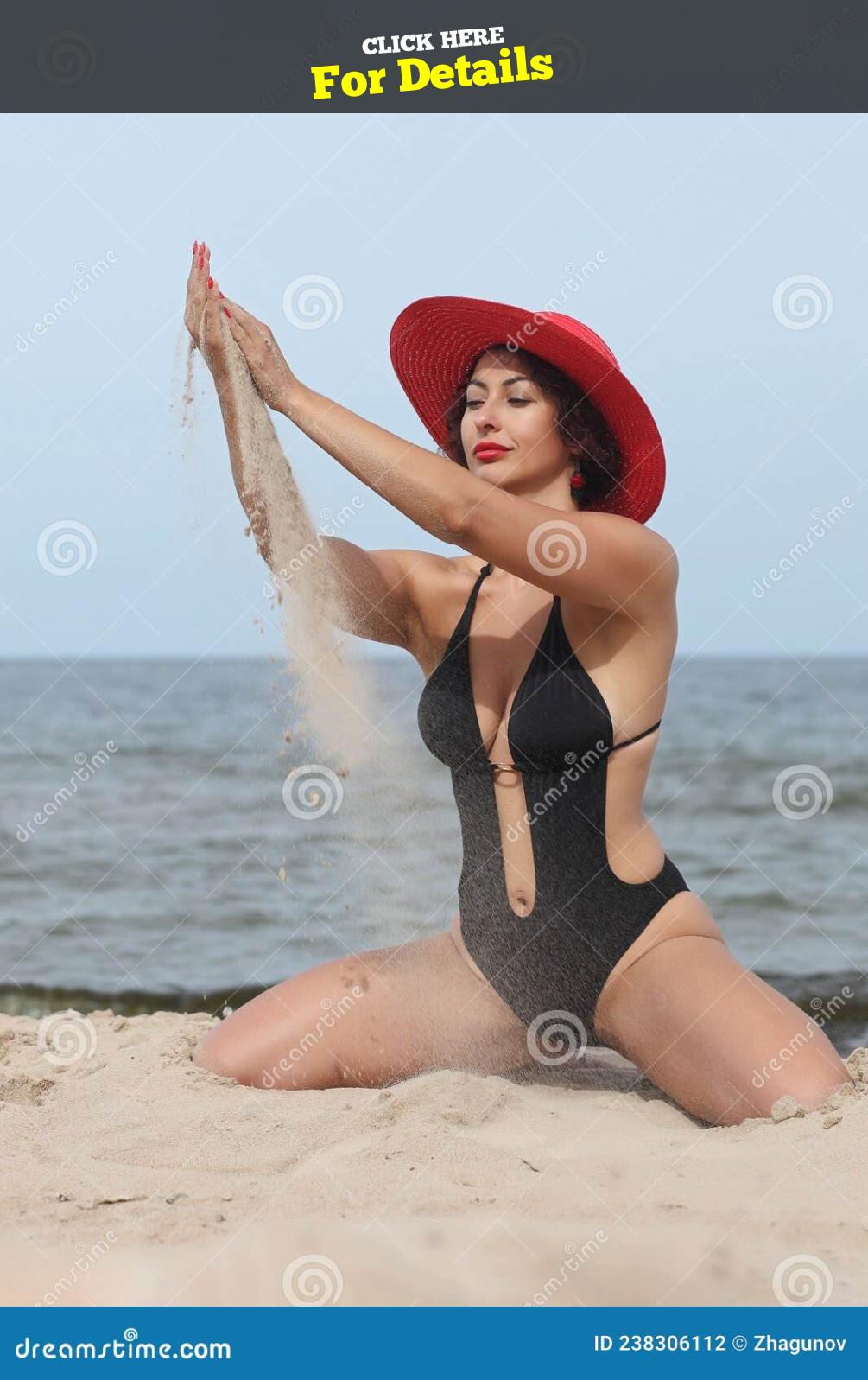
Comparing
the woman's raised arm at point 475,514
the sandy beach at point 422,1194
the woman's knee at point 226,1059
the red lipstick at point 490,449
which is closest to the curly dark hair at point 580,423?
the red lipstick at point 490,449

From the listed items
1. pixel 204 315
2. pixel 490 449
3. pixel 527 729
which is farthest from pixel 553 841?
pixel 204 315

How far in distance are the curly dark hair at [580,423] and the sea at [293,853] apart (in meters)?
0.82

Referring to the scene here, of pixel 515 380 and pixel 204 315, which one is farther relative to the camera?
pixel 515 380

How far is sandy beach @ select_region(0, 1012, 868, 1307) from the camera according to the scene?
2.50 m

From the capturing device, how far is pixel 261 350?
355cm

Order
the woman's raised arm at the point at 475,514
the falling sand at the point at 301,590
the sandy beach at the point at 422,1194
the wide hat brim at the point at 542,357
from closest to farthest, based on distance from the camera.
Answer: the sandy beach at the point at 422,1194, the woman's raised arm at the point at 475,514, the falling sand at the point at 301,590, the wide hat brim at the point at 542,357

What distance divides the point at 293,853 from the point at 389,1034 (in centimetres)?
579

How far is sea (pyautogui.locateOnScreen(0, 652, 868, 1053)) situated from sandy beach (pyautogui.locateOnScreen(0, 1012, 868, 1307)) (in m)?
0.73

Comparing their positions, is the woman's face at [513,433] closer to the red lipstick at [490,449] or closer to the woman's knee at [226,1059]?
the red lipstick at [490,449]

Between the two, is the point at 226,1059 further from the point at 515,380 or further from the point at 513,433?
the point at 515,380

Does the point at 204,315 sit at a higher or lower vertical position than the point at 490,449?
lower

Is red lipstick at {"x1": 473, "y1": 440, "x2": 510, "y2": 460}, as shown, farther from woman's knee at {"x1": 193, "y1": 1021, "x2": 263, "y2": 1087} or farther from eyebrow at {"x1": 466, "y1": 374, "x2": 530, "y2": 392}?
woman's knee at {"x1": 193, "y1": 1021, "x2": 263, "y2": 1087}

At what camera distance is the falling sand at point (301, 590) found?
12.1ft

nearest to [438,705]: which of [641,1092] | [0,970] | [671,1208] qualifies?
[641,1092]
